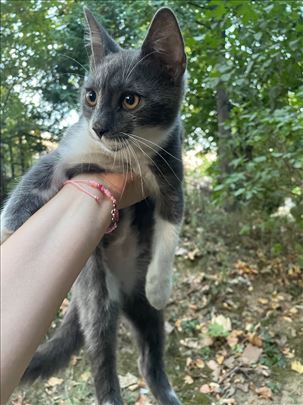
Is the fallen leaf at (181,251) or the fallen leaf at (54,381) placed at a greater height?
the fallen leaf at (54,381)

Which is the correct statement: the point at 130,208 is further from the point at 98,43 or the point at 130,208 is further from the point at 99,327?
the point at 98,43

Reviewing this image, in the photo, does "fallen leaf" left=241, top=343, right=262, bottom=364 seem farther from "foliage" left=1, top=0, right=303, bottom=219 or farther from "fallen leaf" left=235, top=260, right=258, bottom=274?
"foliage" left=1, top=0, right=303, bottom=219

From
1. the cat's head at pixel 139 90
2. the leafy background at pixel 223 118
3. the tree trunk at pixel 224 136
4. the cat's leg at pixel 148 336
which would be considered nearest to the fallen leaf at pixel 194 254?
the leafy background at pixel 223 118

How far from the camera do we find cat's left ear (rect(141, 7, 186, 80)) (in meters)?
1.53

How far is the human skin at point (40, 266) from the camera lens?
94 centimetres

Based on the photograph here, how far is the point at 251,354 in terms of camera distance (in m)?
2.59

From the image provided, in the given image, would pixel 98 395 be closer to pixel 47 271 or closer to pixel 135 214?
pixel 135 214

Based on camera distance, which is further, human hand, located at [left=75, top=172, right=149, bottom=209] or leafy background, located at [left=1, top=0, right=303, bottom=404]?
leafy background, located at [left=1, top=0, right=303, bottom=404]

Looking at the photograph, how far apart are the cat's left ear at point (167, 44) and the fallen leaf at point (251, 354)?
1750 mm

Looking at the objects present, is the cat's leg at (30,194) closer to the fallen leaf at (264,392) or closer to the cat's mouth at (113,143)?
the cat's mouth at (113,143)

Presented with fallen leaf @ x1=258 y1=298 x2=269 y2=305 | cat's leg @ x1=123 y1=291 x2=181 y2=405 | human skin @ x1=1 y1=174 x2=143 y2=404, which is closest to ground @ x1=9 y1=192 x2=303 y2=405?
fallen leaf @ x1=258 y1=298 x2=269 y2=305

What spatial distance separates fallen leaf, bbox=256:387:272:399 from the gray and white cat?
0.65 m

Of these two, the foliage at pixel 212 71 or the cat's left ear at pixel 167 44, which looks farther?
the foliage at pixel 212 71

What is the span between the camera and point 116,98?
1592mm
